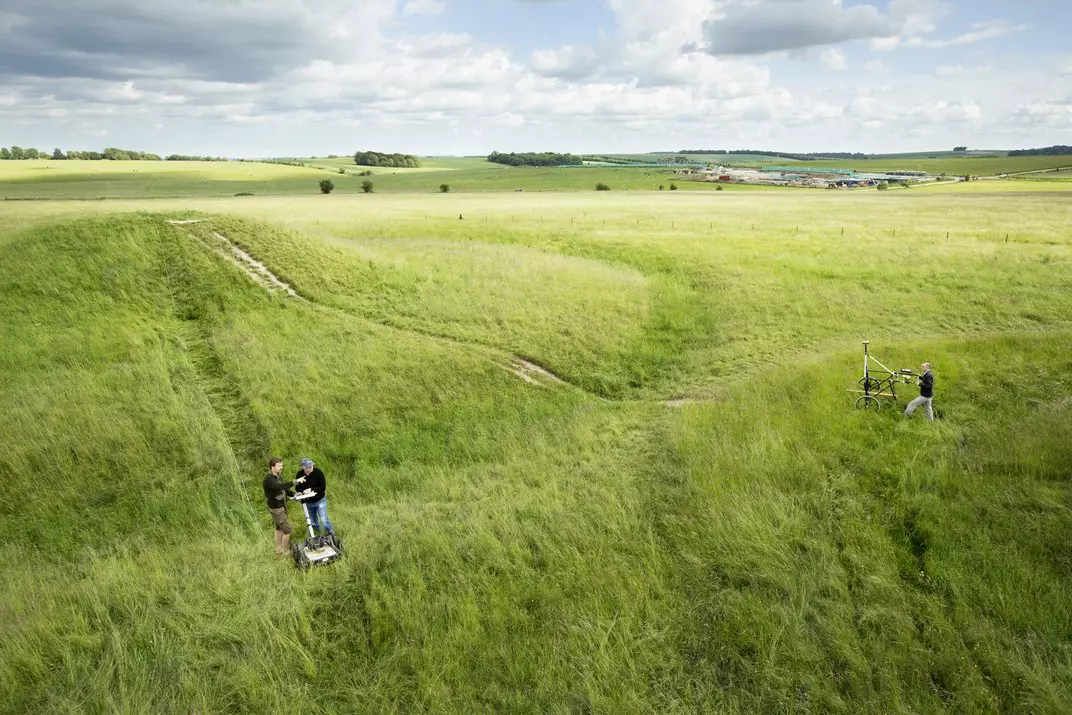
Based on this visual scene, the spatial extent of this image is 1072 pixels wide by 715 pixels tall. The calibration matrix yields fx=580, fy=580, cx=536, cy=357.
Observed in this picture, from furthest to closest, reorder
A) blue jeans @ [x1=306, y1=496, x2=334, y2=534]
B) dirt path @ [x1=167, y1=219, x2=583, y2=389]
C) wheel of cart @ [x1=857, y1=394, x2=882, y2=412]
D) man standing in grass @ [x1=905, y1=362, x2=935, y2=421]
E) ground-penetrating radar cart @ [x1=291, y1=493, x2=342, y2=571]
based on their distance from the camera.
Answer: dirt path @ [x1=167, y1=219, x2=583, y2=389] < wheel of cart @ [x1=857, y1=394, x2=882, y2=412] < man standing in grass @ [x1=905, y1=362, x2=935, y2=421] < blue jeans @ [x1=306, y1=496, x2=334, y2=534] < ground-penetrating radar cart @ [x1=291, y1=493, x2=342, y2=571]

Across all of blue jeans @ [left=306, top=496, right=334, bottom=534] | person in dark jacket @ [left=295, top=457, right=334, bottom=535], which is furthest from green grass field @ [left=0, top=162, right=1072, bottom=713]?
person in dark jacket @ [left=295, top=457, right=334, bottom=535]

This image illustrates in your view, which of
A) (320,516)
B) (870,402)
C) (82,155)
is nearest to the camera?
(320,516)

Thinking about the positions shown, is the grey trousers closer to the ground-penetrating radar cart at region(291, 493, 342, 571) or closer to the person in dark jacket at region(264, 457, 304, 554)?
the ground-penetrating radar cart at region(291, 493, 342, 571)

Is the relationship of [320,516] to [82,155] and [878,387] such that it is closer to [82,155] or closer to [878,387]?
[878,387]

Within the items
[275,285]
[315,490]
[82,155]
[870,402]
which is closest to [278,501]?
[315,490]

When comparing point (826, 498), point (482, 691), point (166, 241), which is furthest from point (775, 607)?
point (166, 241)

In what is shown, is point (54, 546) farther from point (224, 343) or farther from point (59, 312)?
point (59, 312)

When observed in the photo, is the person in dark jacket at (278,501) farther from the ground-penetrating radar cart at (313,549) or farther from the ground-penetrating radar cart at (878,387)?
the ground-penetrating radar cart at (878,387)
